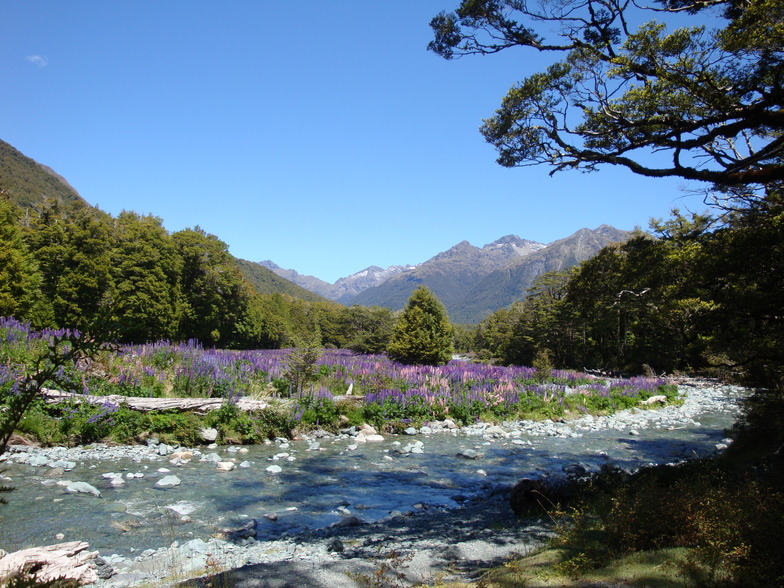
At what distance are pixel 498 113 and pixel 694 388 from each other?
24.8 meters

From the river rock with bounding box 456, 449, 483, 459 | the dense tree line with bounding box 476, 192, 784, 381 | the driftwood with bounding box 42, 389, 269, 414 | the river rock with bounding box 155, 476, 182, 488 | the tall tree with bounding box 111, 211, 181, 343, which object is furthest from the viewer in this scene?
the tall tree with bounding box 111, 211, 181, 343

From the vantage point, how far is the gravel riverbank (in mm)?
4188

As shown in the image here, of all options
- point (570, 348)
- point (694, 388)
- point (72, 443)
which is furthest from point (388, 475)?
point (570, 348)

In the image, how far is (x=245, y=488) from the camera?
23.2ft

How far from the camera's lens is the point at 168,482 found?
687cm

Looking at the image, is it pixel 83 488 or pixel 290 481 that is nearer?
pixel 83 488

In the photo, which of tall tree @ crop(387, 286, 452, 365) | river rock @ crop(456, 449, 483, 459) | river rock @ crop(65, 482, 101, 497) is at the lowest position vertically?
river rock @ crop(456, 449, 483, 459)

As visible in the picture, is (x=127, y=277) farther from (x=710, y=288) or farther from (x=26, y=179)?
(x=26, y=179)

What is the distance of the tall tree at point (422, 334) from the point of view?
20.7 metres

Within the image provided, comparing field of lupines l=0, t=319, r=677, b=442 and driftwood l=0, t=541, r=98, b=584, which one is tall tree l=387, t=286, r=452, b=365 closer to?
field of lupines l=0, t=319, r=677, b=442

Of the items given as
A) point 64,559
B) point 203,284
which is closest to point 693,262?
point 64,559

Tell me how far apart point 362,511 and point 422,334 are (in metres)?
14.3

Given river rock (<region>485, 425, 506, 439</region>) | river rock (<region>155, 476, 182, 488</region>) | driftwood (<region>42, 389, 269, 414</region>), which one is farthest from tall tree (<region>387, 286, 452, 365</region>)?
river rock (<region>155, 476, 182, 488</region>)

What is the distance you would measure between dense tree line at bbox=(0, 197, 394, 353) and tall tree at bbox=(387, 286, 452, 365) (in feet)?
19.2
